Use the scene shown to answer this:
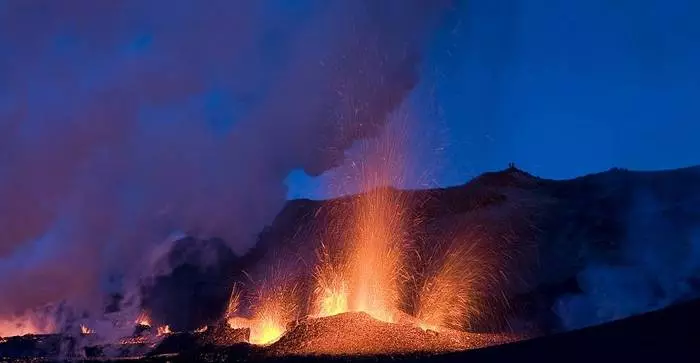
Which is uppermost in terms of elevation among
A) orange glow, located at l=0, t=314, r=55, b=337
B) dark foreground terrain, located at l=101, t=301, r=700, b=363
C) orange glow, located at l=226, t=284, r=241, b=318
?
orange glow, located at l=226, t=284, r=241, b=318

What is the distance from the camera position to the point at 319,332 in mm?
15180

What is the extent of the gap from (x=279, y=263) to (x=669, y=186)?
18.9 m

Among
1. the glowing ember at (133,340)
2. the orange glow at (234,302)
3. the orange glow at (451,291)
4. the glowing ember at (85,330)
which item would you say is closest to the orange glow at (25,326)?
the glowing ember at (85,330)

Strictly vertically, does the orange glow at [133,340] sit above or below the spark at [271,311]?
below

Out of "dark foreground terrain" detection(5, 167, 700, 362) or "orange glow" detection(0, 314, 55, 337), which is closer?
"dark foreground terrain" detection(5, 167, 700, 362)

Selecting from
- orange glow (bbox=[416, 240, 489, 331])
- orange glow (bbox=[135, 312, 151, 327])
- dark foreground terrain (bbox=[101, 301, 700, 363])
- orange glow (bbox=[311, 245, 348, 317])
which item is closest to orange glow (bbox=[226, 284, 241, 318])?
orange glow (bbox=[135, 312, 151, 327])

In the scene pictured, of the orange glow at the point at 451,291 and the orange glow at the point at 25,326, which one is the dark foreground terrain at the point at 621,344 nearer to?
the orange glow at the point at 451,291

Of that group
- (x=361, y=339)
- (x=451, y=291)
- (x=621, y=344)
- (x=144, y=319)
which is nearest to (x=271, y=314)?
(x=144, y=319)

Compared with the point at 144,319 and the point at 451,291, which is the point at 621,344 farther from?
the point at 144,319

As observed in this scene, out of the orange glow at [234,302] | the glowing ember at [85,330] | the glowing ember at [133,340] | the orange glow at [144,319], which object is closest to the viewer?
the glowing ember at [133,340]

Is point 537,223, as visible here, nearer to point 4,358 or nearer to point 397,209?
point 397,209

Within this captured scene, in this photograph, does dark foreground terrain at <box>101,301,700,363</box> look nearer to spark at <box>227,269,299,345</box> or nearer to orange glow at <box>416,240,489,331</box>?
spark at <box>227,269,299,345</box>

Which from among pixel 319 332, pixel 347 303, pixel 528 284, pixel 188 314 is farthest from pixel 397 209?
pixel 188 314

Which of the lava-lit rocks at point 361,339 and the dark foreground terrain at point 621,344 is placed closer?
the dark foreground terrain at point 621,344
